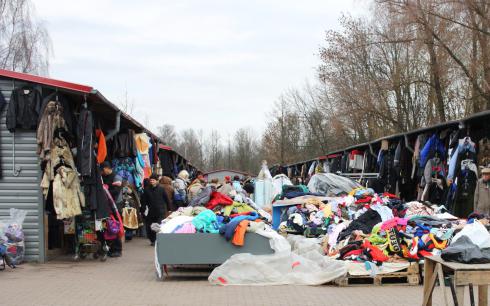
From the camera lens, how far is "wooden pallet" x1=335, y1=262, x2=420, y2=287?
940 cm

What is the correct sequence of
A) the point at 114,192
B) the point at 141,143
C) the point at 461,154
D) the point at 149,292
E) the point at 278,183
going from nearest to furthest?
the point at 149,292 < the point at 461,154 < the point at 114,192 < the point at 141,143 < the point at 278,183

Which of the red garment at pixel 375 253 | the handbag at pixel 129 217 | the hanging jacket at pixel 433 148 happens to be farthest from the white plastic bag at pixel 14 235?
the hanging jacket at pixel 433 148

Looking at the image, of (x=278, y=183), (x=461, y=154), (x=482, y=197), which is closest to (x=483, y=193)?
(x=482, y=197)

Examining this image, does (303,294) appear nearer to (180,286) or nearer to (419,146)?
(180,286)

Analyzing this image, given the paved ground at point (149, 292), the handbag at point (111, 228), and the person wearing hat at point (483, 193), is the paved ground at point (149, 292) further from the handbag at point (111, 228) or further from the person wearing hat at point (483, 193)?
the person wearing hat at point (483, 193)

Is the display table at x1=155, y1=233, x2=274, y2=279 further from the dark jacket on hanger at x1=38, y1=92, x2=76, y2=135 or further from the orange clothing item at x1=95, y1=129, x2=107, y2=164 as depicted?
the dark jacket on hanger at x1=38, y1=92, x2=76, y2=135

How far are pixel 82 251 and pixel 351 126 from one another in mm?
23613

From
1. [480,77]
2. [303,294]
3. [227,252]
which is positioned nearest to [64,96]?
→ [227,252]

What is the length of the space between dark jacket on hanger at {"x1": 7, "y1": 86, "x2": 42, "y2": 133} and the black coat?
4.24 m

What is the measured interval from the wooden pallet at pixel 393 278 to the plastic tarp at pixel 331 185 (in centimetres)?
612

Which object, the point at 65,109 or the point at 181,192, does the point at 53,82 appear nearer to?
the point at 65,109

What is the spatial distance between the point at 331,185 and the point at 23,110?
833 cm

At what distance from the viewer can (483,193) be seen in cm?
1163

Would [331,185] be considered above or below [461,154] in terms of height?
below
